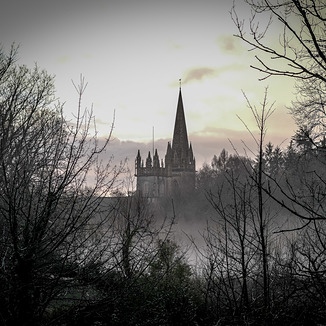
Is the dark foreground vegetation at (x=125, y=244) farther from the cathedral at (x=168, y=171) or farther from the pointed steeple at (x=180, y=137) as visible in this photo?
the pointed steeple at (x=180, y=137)

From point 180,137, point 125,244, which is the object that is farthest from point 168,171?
point 125,244

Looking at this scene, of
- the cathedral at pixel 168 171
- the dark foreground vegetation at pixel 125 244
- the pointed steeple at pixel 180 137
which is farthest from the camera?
the pointed steeple at pixel 180 137

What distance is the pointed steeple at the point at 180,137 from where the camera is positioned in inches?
2793

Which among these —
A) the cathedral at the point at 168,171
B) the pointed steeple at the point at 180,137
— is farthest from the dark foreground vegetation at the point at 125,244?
the pointed steeple at the point at 180,137

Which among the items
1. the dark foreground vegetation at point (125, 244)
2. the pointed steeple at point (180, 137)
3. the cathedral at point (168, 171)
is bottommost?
the dark foreground vegetation at point (125, 244)

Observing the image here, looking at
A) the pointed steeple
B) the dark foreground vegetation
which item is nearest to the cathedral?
the pointed steeple

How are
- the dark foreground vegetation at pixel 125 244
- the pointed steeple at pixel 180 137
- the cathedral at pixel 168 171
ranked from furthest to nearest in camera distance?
1. the pointed steeple at pixel 180 137
2. the cathedral at pixel 168 171
3. the dark foreground vegetation at pixel 125 244

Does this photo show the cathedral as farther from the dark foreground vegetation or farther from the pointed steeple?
the dark foreground vegetation

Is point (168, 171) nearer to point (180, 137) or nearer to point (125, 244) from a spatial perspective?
point (180, 137)

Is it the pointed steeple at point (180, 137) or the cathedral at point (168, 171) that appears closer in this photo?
the cathedral at point (168, 171)

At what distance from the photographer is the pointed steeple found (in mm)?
70938

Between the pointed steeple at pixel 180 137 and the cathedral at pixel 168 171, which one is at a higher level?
the pointed steeple at pixel 180 137

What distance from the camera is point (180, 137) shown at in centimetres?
7306

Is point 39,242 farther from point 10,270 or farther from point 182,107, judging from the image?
point 182,107
